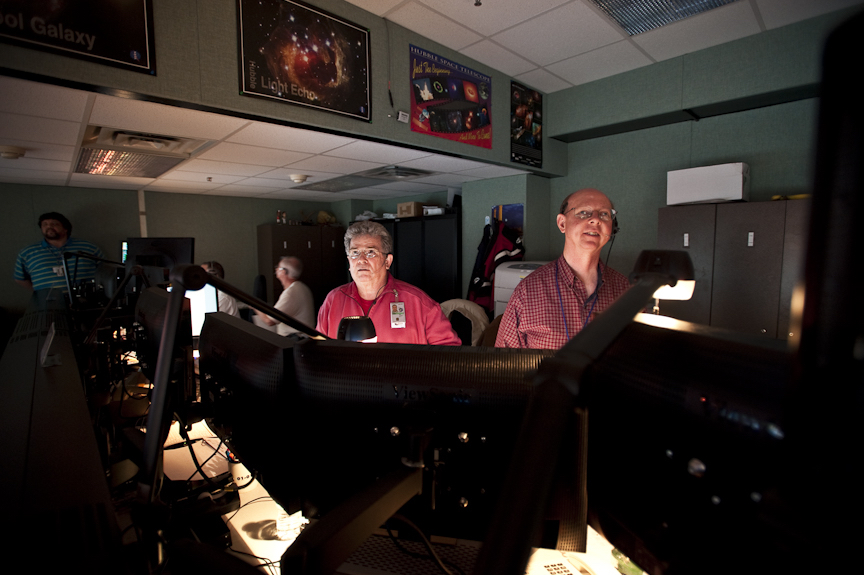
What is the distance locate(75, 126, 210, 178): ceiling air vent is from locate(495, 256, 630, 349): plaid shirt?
2463mm

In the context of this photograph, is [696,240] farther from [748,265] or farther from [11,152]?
[11,152]

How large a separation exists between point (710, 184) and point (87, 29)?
12.4 feet

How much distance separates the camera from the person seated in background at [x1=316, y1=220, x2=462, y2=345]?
182cm

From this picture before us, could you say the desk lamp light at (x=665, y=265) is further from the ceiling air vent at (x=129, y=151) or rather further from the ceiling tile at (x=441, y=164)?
the ceiling air vent at (x=129, y=151)

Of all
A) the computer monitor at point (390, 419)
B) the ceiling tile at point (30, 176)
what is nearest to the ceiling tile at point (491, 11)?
the computer monitor at point (390, 419)

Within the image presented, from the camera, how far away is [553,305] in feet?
5.46

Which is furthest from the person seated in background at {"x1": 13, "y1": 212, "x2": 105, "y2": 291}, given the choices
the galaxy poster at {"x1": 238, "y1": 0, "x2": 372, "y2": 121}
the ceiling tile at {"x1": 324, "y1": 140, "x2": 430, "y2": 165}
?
A: the galaxy poster at {"x1": 238, "y1": 0, "x2": 372, "y2": 121}

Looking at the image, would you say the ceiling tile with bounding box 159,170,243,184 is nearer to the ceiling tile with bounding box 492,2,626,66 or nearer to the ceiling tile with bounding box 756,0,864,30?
the ceiling tile with bounding box 492,2,626,66

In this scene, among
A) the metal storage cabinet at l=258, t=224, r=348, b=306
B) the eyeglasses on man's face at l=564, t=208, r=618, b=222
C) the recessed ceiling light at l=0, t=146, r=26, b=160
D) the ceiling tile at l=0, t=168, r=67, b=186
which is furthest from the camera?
the metal storage cabinet at l=258, t=224, r=348, b=306

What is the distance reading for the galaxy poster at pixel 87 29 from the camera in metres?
1.54

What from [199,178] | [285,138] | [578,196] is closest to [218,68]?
[285,138]

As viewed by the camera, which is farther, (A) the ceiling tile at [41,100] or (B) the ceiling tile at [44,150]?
(B) the ceiling tile at [44,150]

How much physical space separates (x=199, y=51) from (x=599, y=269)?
2.14 meters

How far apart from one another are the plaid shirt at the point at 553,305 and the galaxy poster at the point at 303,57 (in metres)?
1.68
